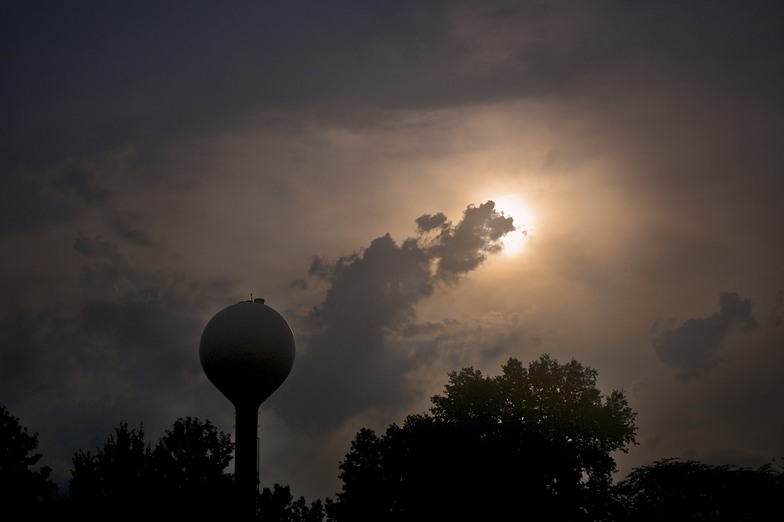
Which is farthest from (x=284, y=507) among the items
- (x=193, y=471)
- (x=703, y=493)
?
(x=703, y=493)

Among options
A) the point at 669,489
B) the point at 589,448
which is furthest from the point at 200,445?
the point at 669,489

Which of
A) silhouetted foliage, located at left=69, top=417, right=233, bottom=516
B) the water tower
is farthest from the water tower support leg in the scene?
silhouetted foliage, located at left=69, top=417, right=233, bottom=516

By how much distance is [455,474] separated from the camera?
47531 mm

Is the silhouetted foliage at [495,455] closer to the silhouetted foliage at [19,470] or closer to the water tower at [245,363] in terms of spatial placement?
the silhouetted foliage at [19,470]

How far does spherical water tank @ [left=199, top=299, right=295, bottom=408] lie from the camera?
19.0 m

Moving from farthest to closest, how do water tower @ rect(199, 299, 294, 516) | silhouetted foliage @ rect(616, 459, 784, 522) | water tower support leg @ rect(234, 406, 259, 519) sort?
silhouetted foliage @ rect(616, 459, 784, 522)
water tower @ rect(199, 299, 294, 516)
water tower support leg @ rect(234, 406, 259, 519)

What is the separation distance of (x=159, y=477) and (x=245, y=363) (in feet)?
107

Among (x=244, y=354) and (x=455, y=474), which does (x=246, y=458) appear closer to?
(x=244, y=354)

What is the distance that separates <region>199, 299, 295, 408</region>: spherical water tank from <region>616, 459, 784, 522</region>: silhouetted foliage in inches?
1179

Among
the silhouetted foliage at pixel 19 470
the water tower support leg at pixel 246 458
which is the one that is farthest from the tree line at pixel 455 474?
the water tower support leg at pixel 246 458

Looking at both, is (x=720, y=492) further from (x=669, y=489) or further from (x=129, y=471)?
(x=129, y=471)

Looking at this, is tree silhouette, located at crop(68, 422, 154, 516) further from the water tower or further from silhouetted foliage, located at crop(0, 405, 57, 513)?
the water tower

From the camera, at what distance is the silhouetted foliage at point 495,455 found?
47.4 m

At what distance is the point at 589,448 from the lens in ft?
172
